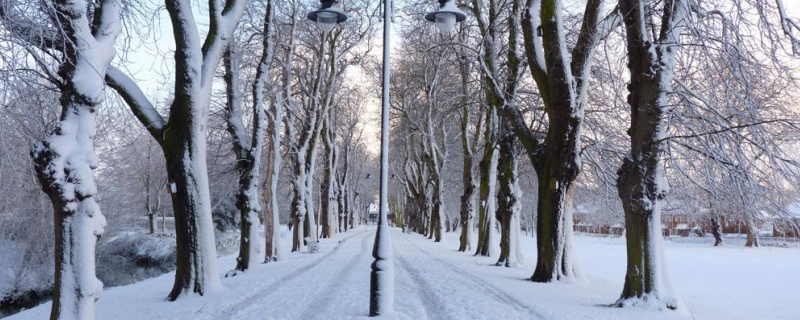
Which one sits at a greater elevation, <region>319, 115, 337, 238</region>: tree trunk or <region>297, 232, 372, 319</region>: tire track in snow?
<region>319, 115, 337, 238</region>: tree trunk

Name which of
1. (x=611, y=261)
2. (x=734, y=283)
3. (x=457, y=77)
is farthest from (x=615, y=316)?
(x=457, y=77)

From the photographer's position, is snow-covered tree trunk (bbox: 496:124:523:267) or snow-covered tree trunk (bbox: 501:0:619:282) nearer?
snow-covered tree trunk (bbox: 501:0:619:282)

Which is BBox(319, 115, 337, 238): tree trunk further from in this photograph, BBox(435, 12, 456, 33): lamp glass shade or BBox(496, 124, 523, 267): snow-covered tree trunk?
BBox(435, 12, 456, 33): lamp glass shade

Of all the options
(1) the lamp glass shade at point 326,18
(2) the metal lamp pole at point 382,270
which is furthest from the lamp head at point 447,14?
(2) the metal lamp pole at point 382,270

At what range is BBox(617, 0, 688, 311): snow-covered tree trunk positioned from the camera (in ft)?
29.3

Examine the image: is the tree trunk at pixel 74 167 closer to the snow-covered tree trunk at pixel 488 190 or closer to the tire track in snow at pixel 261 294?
the tire track in snow at pixel 261 294

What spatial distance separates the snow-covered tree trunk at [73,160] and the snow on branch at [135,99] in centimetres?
238

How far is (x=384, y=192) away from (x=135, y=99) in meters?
4.52

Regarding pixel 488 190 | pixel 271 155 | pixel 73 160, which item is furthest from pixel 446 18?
pixel 488 190

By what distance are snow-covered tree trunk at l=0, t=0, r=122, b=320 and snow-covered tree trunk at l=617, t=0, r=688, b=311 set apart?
7.61 metres

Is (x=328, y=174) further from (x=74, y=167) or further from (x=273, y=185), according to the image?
(x=74, y=167)

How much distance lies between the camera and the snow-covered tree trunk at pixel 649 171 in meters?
8.92

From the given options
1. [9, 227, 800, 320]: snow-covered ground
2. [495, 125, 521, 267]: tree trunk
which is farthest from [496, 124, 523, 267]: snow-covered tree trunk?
[9, 227, 800, 320]: snow-covered ground

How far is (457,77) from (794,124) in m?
20.8
